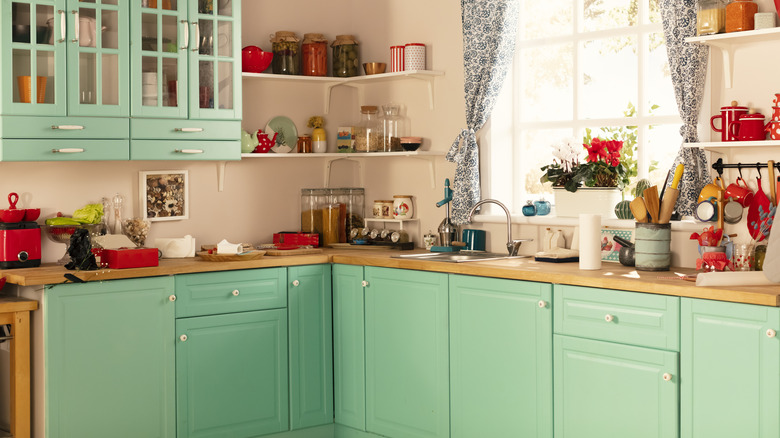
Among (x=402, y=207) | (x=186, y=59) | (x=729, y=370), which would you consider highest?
(x=186, y=59)

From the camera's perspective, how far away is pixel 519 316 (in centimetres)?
375

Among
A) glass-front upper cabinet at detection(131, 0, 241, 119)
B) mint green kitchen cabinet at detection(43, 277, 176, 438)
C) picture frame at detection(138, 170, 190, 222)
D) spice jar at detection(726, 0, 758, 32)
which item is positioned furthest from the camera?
picture frame at detection(138, 170, 190, 222)

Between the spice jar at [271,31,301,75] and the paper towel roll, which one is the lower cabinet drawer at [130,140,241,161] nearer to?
the spice jar at [271,31,301,75]

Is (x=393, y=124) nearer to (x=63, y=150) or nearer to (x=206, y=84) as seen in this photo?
(x=206, y=84)

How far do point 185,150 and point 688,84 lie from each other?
2273 mm

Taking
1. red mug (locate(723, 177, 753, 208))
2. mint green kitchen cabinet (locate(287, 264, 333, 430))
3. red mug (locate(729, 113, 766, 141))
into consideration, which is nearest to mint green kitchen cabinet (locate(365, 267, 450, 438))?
mint green kitchen cabinet (locate(287, 264, 333, 430))

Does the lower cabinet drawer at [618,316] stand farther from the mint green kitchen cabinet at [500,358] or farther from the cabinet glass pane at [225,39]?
the cabinet glass pane at [225,39]

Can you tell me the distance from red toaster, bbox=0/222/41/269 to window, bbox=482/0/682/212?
2.13 m

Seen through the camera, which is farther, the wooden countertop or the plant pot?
the plant pot

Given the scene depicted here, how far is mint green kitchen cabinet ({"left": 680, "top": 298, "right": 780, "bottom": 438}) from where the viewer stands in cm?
298

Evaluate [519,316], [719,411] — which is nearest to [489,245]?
[519,316]

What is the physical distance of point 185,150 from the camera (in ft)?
14.4

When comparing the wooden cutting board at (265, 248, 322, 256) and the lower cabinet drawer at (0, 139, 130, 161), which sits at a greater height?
the lower cabinet drawer at (0, 139, 130, 161)

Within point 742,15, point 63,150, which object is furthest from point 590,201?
point 63,150
